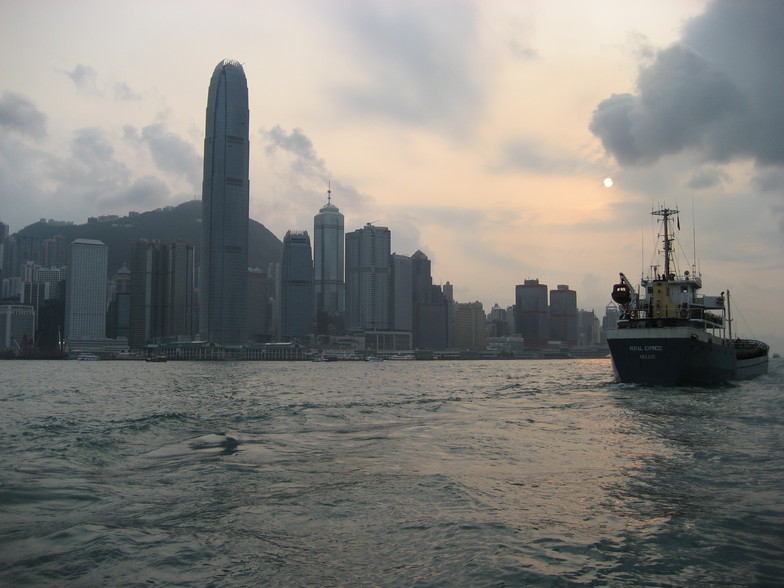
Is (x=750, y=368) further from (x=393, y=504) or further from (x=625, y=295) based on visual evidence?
(x=393, y=504)

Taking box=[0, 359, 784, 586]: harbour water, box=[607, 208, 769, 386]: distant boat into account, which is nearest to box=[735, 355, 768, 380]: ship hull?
box=[607, 208, 769, 386]: distant boat

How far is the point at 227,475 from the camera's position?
54.8 feet

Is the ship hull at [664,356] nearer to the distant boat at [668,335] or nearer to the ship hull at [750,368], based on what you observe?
the distant boat at [668,335]

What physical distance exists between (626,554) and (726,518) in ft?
11.8

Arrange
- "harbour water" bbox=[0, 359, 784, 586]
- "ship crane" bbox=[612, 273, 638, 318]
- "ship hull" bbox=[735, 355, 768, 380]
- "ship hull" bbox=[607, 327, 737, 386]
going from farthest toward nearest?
A: "ship hull" bbox=[735, 355, 768, 380]
"ship crane" bbox=[612, 273, 638, 318]
"ship hull" bbox=[607, 327, 737, 386]
"harbour water" bbox=[0, 359, 784, 586]

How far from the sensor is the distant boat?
45.3 metres

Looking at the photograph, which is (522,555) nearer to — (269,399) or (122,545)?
(122,545)

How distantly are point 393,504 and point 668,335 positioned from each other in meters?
37.7

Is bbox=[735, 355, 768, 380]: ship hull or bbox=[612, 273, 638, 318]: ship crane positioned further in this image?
bbox=[735, 355, 768, 380]: ship hull

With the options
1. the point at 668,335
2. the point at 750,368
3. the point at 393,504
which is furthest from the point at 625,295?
the point at 393,504

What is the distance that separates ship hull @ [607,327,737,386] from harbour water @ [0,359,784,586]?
17.9 m

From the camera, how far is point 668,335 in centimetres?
4516

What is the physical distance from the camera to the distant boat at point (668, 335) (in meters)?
45.3

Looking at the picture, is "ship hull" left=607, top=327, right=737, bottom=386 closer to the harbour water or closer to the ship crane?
the ship crane
